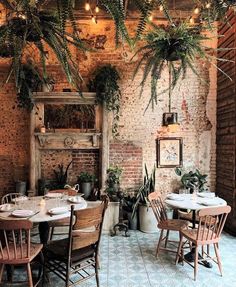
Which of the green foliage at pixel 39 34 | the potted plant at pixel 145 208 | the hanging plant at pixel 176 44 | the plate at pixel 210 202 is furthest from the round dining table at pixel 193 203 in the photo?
the green foliage at pixel 39 34

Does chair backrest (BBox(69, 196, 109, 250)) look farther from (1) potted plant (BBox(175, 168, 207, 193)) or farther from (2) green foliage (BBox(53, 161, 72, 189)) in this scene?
(1) potted plant (BBox(175, 168, 207, 193))

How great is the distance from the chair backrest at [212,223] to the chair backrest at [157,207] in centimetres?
67

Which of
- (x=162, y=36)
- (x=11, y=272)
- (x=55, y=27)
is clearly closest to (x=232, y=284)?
(x=11, y=272)

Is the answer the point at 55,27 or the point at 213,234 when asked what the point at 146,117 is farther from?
the point at 55,27

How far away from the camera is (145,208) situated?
16.3 feet

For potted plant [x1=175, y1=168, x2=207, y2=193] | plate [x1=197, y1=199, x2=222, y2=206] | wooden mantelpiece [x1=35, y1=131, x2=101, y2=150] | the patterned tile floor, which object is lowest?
the patterned tile floor

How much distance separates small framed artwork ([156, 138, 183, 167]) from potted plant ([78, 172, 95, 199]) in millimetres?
1433

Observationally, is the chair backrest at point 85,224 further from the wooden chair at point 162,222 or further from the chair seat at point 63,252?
the wooden chair at point 162,222

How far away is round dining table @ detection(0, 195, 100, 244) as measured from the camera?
2838 millimetres

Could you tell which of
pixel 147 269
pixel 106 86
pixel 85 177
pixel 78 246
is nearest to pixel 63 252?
pixel 78 246

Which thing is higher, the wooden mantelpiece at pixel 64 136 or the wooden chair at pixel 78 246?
the wooden mantelpiece at pixel 64 136

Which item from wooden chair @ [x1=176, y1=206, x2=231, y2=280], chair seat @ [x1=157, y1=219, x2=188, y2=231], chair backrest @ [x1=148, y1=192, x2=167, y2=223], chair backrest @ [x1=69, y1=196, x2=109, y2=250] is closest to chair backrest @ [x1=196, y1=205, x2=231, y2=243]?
wooden chair @ [x1=176, y1=206, x2=231, y2=280]

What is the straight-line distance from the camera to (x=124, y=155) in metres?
5.54

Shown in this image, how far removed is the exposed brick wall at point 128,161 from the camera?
5527mm
